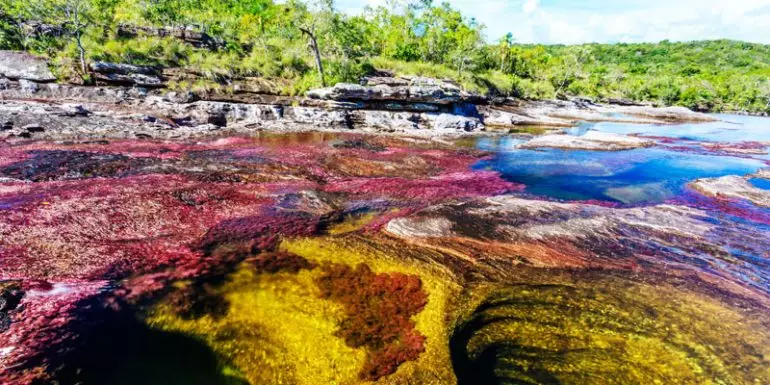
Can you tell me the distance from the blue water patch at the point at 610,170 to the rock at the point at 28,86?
4737 cm

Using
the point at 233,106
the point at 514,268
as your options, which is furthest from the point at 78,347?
the point at 233,106

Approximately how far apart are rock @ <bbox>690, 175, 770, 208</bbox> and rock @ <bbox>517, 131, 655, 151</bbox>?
1321 cm

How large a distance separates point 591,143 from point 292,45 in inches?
1871

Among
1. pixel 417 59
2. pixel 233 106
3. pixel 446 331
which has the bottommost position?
pixel 446 331

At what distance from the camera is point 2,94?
3662cm

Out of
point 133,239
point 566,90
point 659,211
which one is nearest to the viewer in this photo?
point 133,239

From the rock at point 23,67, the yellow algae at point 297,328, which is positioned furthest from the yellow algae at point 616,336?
the rock at point 23,67

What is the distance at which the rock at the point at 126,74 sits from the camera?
41.7 meters

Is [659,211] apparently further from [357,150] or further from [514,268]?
[357,150]

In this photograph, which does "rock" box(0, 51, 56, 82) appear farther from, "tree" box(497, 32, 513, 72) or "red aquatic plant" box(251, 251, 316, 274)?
"tree" box(497, 32, 513, 72)

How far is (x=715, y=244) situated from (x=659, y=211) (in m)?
2.99

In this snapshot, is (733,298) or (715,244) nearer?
(733,298)

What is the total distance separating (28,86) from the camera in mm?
38219

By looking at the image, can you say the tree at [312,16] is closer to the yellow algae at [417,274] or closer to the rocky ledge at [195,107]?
the rocky ledge at [195,107]
